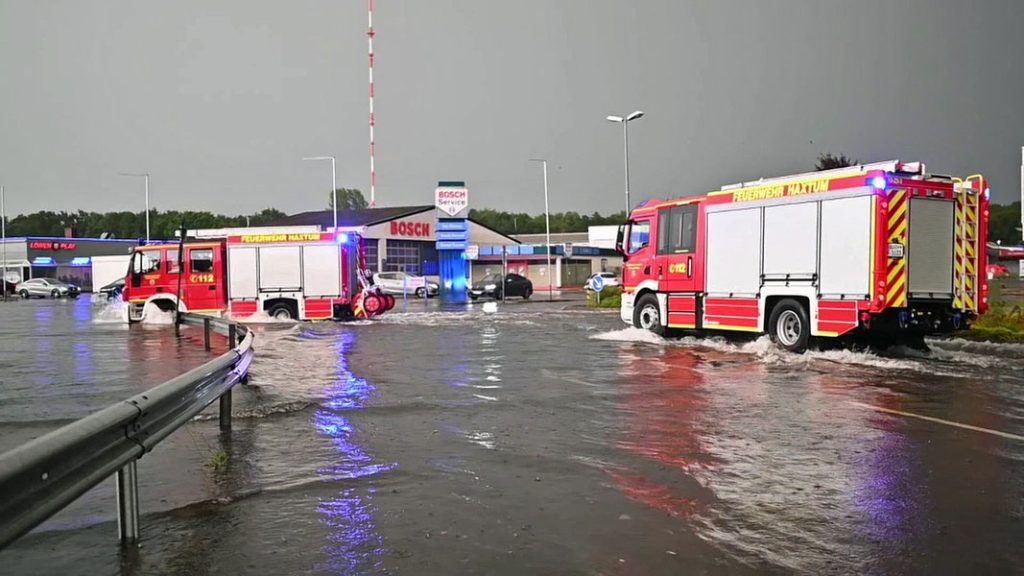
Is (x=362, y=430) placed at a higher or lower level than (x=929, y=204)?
lower

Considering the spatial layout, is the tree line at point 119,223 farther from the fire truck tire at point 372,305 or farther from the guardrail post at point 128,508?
the guardrail post at point 128,508

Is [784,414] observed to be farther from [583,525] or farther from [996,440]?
[583,525]

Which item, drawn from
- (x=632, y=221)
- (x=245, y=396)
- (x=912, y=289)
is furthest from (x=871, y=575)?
(x=632, y=221)

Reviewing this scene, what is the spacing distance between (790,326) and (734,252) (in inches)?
75.0

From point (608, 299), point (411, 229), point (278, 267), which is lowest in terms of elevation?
point (608, 299)

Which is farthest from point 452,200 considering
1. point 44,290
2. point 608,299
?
point 44,290

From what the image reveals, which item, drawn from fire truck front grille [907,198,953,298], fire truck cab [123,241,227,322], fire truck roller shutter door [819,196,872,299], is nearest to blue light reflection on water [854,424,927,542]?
fire truck roller shutter door [819,196,872,299]

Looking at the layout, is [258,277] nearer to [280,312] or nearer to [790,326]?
[280,312]

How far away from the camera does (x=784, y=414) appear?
29.3 feet

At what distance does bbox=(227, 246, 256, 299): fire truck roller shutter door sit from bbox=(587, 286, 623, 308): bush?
46.4 feet

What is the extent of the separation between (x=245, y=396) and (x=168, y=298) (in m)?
16.6

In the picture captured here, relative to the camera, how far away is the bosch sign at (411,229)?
6569 centimetres

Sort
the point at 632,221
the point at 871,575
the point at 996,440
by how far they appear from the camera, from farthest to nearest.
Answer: the point at 632,221
the point at 996,440
the point at 871,575

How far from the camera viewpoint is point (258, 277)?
25.6 metres
